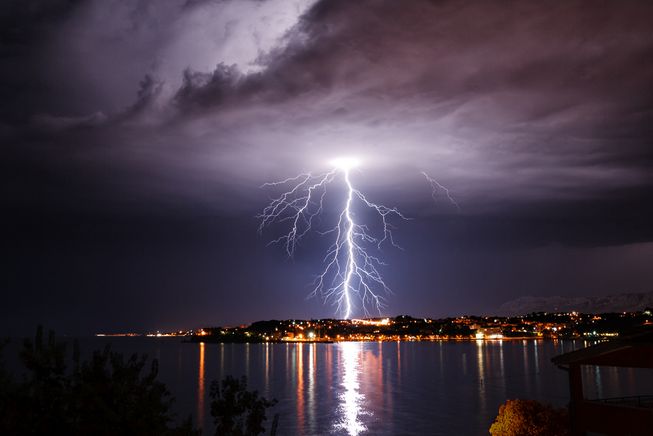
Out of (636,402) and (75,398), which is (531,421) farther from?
(75,398)

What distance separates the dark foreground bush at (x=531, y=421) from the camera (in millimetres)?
27469

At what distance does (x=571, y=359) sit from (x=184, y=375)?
114 m

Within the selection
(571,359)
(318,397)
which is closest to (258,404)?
(571,359)

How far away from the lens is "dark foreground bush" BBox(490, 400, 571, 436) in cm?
2747

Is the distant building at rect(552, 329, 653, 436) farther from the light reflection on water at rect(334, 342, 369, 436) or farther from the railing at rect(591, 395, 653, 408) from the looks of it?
the light reflection on water at rect(334, 342, 369, 436)

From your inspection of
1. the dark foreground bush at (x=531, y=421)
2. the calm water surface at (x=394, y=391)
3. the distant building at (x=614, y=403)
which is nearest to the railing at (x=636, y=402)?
the distant building at (x=614, y=403)

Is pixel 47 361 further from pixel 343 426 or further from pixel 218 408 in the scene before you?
pixel 343 426

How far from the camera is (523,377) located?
349 ft

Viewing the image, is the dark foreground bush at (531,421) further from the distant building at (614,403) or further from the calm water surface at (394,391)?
the calm water surface at (394,391)

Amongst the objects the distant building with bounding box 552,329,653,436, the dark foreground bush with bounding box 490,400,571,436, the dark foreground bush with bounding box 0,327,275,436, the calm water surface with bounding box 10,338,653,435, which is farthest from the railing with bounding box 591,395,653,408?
the calm water surface with bounding box 10,338,653,435

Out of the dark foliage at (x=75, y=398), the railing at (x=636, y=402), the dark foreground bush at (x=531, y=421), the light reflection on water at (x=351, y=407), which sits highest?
the dark foliage at (x=75, y=398)

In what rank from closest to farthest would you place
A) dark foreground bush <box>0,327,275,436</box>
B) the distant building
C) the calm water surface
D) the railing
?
dark foreground bush <box>0,327,275,436</box>, the distant building, the railing, the calm water surface

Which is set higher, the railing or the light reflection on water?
the railing

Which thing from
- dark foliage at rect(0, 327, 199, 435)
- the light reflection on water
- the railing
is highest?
dark foliage at rect(0, 327, 199, 435)
